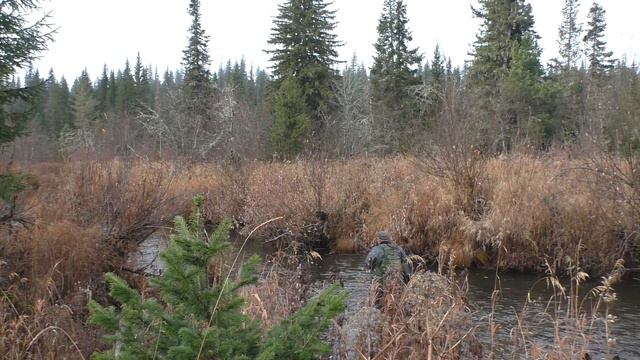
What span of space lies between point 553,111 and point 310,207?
66.2ft

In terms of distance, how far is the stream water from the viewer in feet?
24.3

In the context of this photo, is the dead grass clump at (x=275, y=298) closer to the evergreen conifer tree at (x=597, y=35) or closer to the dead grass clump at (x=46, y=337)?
the dead grass clump at (x=46, y=337)

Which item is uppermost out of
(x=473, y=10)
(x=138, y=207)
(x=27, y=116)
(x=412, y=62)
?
(x=473, y=10)

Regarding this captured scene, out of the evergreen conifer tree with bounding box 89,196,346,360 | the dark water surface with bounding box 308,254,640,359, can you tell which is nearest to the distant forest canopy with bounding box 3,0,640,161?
the dark water surface with bounding box 308,254,640,359

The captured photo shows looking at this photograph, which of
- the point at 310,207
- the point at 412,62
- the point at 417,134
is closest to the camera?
the point at 310,207

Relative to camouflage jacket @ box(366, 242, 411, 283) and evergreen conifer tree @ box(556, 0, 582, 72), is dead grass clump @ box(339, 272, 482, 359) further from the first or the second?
evergreen conifer tree @ box(556, 0, 582, 72)

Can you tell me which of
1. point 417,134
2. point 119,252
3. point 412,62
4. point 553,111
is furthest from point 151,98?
point 119,252

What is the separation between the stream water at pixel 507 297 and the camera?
292 inches

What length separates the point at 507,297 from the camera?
33.2 ft

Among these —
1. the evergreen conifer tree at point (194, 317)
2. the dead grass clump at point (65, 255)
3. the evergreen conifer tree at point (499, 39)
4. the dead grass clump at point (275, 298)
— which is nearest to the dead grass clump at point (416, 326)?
the dead grass clump at point (275, 298)

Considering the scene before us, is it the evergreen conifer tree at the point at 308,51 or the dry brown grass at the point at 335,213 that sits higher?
the evergreen conifer tree at the point at 308,51

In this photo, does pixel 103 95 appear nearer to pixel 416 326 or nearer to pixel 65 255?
pixel 65 255

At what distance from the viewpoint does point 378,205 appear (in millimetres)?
15031

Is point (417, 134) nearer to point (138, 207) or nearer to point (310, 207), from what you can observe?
point (310, 207)
